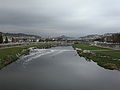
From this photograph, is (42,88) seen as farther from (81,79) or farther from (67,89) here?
(81,79)

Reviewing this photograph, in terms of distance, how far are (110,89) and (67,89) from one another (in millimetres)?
3929

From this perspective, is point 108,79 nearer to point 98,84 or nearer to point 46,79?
point 98,84

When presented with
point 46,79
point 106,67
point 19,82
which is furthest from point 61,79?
point 106,67

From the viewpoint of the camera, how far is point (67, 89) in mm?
17625

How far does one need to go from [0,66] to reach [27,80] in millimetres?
9642

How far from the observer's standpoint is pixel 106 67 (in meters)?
29.6

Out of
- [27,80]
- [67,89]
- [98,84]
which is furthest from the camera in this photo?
[27,80]

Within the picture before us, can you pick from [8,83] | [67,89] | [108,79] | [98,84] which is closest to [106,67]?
[108,79]

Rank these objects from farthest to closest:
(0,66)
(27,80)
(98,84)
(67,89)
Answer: (0,66), (27,80), (98,84), (67,89)

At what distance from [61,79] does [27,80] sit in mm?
3715

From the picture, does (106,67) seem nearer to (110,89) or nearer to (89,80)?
(89,80)

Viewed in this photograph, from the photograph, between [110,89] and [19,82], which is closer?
[110,89]

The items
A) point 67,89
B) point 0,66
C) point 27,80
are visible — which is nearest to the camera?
point 67,89

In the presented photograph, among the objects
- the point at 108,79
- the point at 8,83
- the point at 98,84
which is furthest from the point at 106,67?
the point at 8,83
